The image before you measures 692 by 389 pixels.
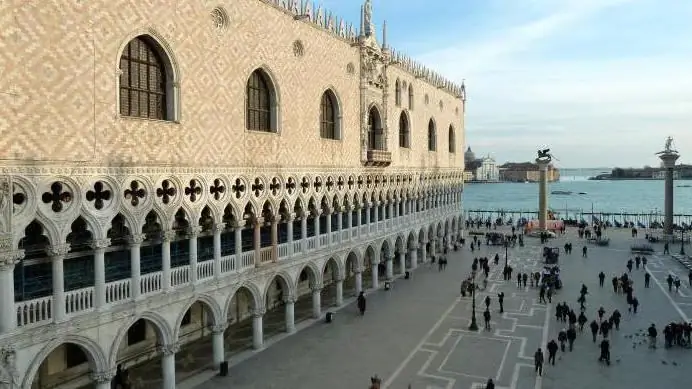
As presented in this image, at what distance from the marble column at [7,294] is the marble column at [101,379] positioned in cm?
234

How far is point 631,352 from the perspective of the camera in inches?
655

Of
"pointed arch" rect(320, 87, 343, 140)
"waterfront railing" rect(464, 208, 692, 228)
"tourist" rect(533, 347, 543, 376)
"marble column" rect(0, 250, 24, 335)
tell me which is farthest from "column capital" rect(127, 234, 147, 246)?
"waterfront railing" rect(464, 208, 692, 228)

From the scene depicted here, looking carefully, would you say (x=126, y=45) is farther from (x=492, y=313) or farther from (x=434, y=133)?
(x=434, y=133)

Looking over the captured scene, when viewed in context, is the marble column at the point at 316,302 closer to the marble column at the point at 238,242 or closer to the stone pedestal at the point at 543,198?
the marble column at the point at 238,242

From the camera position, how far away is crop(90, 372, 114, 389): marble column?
11.7m

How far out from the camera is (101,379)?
11750 mm

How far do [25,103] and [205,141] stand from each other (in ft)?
16.4

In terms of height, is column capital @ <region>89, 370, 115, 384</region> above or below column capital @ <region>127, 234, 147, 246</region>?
below

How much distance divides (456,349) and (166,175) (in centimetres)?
1041

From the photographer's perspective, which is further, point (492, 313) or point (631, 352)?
point (492, 313)

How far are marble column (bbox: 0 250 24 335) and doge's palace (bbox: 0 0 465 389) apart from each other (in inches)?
1.2

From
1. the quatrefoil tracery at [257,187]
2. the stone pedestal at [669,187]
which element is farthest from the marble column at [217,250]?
the stone pedestal at [669,187]

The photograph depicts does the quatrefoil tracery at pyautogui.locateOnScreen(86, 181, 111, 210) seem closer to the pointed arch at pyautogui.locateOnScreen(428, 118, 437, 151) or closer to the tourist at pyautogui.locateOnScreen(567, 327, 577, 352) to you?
the tourist at pyautogui.locateOnScreen(567, 327, 577, 352)

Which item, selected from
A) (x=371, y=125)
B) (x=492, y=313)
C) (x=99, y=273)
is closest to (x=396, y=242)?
(x=371, y=125)
